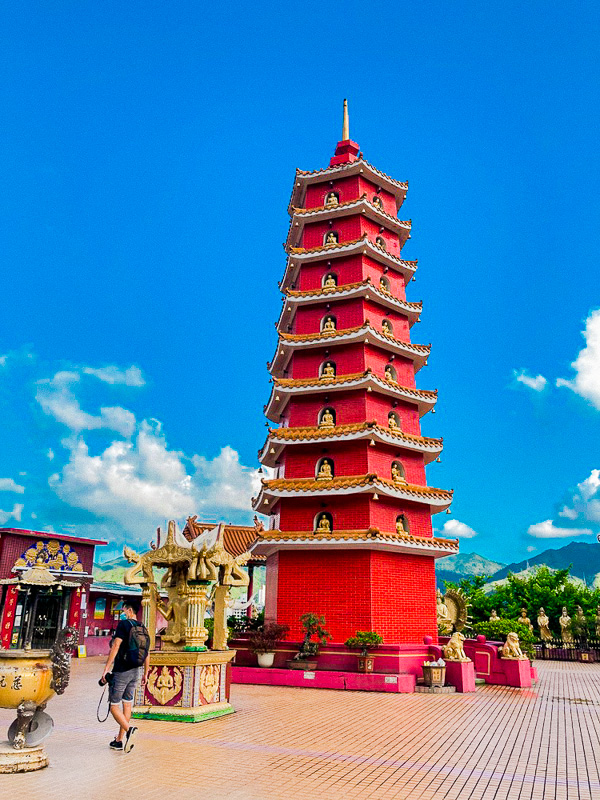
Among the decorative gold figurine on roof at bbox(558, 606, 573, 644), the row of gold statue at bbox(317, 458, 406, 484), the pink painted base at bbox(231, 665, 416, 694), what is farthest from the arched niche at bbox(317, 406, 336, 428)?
the decorative gold figurine on roof at bbox(558, 606, 573, 644)

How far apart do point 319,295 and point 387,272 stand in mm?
3701

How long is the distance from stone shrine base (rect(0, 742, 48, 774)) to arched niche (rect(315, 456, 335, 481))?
1479 centimetres

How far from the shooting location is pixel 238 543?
1268 inches

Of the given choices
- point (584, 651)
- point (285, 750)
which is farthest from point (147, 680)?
point (584, 651)

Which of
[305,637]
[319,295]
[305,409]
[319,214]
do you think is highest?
[319,214]

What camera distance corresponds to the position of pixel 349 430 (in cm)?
2170

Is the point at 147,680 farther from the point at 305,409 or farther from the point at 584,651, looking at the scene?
the point at 584,651

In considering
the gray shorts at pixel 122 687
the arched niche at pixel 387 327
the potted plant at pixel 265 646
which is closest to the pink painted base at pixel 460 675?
the potted plant at pixel 265 646

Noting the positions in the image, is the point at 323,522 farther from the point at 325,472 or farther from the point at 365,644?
the point at 365,644

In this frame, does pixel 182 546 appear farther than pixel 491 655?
No

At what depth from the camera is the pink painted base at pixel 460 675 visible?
1741 centimetres

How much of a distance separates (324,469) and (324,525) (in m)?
2.08

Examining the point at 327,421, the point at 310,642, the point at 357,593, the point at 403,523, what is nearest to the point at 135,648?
the point at 310,642

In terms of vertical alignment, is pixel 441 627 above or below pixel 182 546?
below
